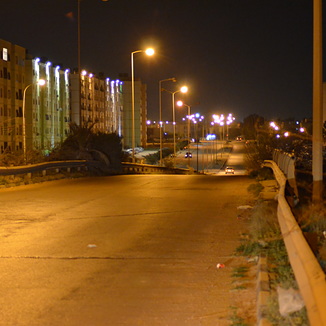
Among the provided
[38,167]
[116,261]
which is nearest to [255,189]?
[116,261]

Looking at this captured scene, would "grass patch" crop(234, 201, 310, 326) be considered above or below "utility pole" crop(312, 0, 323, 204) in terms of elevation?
below

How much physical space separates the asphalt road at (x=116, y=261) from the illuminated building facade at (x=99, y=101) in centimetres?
7837

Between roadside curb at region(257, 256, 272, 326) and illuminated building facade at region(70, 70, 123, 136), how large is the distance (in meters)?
85.6

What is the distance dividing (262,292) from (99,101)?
106 metres

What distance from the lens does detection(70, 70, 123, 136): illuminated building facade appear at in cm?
9700

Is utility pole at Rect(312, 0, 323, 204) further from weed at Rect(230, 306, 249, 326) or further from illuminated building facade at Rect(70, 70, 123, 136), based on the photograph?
illuminated building facade at Rect(70, 70, 123, 136)

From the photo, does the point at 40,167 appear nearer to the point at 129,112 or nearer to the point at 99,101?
the point at 99,101

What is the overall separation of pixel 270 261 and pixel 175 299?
62.0 inches

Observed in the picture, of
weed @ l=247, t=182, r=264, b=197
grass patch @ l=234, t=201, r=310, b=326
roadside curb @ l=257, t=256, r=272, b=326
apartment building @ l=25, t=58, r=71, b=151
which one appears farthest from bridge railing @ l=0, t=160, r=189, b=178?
apartment building @ l=25, t=58, r=71, b=151

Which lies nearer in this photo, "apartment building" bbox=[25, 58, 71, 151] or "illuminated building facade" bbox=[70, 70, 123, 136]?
"apartment building" bbox=[25, 58, 71, 151]

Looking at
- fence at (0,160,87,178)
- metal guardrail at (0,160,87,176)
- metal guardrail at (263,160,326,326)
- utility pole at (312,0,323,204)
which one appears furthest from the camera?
fence at (0,160,87,178)

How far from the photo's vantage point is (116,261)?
927 cm

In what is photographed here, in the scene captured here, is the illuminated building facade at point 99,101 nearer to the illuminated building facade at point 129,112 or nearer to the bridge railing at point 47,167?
the illuminated building facade at point 129,112

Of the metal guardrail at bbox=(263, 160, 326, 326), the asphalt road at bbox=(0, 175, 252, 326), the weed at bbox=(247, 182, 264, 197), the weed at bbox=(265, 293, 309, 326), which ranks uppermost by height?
the metal guardrail at bbox=(263, 160, 326, 326)
